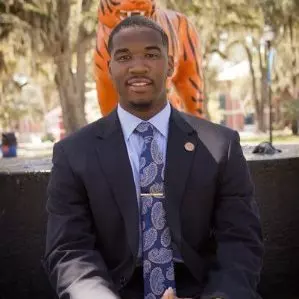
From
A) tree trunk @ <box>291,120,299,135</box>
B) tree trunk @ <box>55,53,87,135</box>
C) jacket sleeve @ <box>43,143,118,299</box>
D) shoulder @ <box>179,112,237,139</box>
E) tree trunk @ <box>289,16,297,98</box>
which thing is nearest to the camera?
jacket sleeve @ <box>43,143,118,299</box>

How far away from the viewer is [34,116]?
3447cm

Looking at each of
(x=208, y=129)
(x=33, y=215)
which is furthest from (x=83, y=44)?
(x=208, y=129)

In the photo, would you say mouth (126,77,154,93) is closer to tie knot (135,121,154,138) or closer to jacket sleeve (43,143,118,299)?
tie knot (135,121,154,138)

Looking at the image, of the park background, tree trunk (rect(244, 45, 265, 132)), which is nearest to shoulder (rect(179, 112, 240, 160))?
the park background

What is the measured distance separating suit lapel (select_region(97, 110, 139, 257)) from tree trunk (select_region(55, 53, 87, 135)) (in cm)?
1332

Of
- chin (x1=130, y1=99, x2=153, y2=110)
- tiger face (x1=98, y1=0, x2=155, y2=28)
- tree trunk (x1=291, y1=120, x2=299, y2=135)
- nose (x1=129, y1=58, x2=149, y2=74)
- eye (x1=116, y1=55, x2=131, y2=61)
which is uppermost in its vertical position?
tiger face (x1=98, y1=0, x2=155, y2=28)

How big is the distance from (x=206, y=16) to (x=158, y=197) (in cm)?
1823

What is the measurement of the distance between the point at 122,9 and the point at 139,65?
1820 mm

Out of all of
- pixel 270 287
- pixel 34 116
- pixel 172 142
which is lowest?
pixel 34 116

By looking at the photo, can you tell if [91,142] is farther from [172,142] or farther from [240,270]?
[240,270]

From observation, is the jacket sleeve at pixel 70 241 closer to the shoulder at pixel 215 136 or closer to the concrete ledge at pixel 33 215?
the shoulder at pixel 215 136

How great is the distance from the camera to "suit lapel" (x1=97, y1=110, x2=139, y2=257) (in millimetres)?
1905

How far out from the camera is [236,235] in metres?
1.94

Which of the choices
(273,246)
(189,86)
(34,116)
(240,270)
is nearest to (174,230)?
(240,270)
